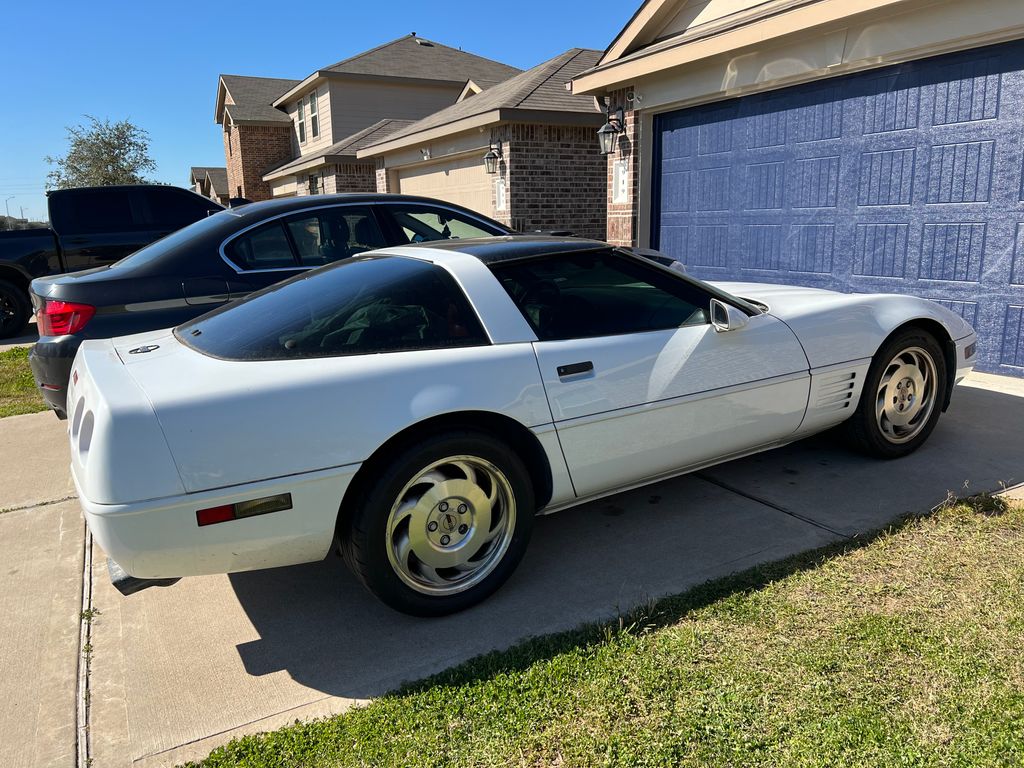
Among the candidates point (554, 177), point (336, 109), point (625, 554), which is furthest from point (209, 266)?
point (336, 109)

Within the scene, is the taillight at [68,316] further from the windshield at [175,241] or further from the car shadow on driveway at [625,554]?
the car shadow on driveway at [625,554]

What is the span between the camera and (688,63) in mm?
8383

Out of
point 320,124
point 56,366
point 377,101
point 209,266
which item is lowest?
point 56,366

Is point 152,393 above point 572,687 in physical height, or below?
above

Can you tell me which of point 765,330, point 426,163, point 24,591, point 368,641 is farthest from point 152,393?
point 426,163

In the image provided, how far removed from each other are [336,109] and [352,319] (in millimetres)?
23531

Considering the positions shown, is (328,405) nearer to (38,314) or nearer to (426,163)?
(38,314)

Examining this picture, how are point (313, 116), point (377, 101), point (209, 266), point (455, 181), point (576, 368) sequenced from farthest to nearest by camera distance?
1. point (313, 116)
2. point (377, 101)
3. point (455, 181)
4. point (209, 266)
5. point (576, 368)

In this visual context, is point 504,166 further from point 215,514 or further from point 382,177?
point 215,514

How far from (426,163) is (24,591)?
13330 millimetres

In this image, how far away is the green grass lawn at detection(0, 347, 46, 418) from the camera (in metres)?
6.59

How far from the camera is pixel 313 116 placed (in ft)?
86.5

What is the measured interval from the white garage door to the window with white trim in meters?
10.8

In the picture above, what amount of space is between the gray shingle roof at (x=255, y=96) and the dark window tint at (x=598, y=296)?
93.9 ft
